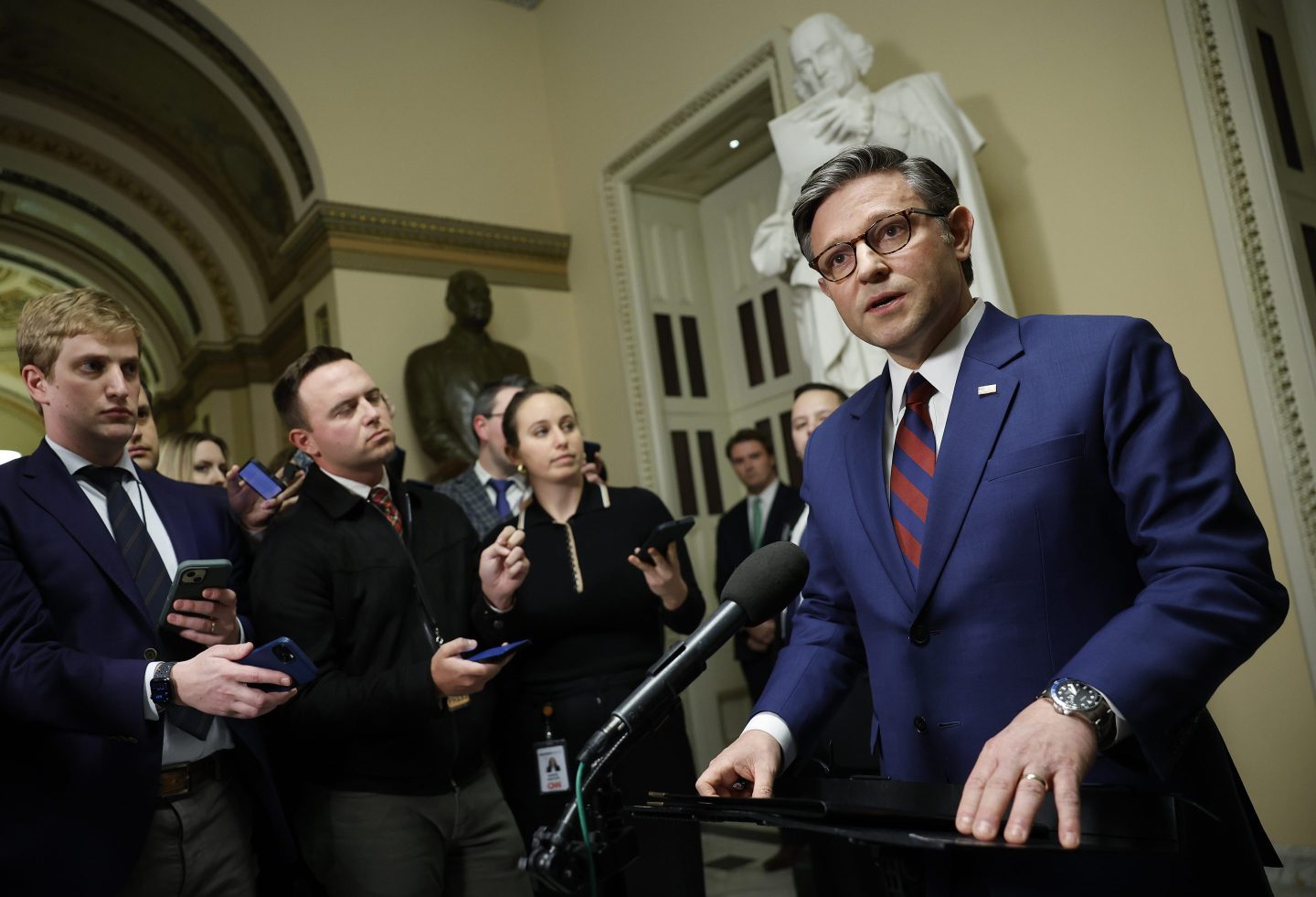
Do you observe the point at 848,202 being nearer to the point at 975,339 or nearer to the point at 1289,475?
the point at 975,339

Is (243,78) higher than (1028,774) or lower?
higher

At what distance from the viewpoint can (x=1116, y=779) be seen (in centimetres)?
127

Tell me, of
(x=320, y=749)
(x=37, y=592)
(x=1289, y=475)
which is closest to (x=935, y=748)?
(x=320, y=749)

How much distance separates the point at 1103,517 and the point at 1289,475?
9.54ft

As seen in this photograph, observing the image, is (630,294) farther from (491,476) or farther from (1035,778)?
(1035,778)

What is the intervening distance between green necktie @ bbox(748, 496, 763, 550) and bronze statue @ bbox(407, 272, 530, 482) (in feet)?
5.93

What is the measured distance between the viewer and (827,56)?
4.47 m

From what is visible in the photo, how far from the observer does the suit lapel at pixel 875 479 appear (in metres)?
1.43

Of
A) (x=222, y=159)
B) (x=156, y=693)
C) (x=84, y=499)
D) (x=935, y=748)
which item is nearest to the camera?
(x=935, y=748)

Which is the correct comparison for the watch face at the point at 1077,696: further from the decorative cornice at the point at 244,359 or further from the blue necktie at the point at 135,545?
the decorative cornice at the point at 244,359

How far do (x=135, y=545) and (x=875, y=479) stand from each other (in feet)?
4.93

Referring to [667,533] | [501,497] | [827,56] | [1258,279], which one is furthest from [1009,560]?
[827,56]

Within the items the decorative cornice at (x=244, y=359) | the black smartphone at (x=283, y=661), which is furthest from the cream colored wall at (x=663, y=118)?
the black smartphone at (x=283, y=661)

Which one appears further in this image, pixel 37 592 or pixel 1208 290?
pixel 1208 290
